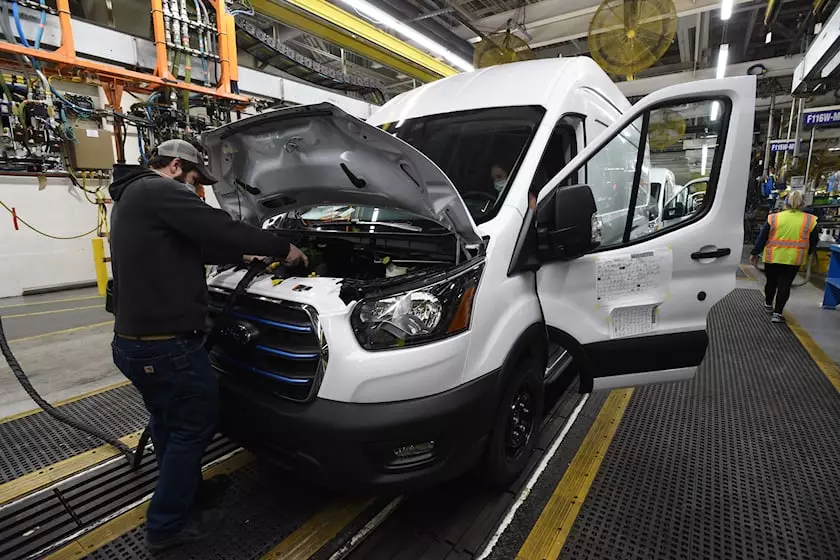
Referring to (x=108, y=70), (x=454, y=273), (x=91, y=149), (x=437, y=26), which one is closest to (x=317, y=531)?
(x=454, y=273)

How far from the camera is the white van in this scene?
164cm

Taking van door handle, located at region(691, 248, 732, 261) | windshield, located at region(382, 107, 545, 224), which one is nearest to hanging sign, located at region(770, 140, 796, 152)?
van door handle, located at region(691, 248, 732, 261)

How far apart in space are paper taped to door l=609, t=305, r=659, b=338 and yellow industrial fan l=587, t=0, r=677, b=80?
443 centimetres

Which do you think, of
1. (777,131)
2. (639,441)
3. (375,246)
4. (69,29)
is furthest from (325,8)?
(777,131)

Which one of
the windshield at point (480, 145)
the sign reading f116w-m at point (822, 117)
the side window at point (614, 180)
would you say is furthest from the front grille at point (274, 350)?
the sign reading f116w-m at point (822, 117)

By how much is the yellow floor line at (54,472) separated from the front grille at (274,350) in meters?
1.33

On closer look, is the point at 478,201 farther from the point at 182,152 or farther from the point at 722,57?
the point at 722,57

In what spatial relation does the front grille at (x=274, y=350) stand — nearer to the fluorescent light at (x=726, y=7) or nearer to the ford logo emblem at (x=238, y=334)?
the ford logo emblem at (x=238, y=334)

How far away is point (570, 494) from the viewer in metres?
2.17

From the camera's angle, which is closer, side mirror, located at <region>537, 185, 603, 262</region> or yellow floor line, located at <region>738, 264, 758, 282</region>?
side mirror, located at <region>537, 185, 603, 262</region>

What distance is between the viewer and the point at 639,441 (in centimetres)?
263

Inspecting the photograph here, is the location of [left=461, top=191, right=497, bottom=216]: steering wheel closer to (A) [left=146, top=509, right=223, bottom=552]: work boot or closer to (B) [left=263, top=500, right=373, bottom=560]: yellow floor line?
(B) [left=263, top=500, right=373, bottom=560]: yellow floor line

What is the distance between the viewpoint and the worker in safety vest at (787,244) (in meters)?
4.88

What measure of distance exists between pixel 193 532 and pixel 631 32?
6404 millimetres
